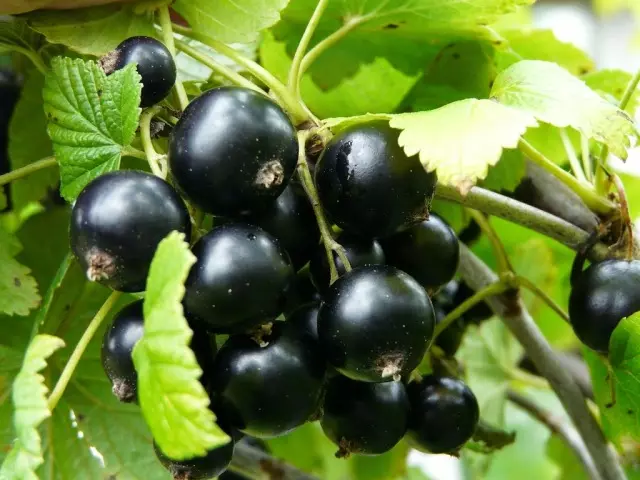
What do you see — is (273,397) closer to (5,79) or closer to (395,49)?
(395,49)

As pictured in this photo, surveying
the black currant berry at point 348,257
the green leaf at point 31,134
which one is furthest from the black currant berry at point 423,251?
the green leaf at point 31,134

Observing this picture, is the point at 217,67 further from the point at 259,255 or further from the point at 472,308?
the point at 472,308

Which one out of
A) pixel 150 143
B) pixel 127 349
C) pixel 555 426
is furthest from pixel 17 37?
pixel 555 426

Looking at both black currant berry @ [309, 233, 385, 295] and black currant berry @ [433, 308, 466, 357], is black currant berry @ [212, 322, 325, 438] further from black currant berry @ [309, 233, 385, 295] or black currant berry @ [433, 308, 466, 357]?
black currant berry @ [433, 308, 466, 357]

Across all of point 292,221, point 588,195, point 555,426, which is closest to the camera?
point 292,221

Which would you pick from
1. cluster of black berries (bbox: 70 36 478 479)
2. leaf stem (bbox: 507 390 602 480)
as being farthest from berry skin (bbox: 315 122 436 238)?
→ leaf stem (bbox: 507 390 602 480)

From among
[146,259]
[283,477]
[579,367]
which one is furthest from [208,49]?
[579,367]
